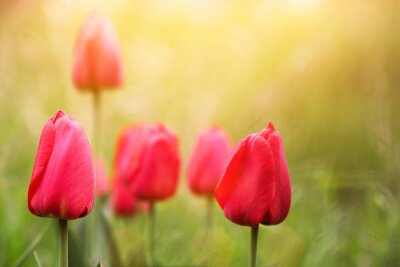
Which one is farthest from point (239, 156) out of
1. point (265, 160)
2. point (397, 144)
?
point (397, 144)

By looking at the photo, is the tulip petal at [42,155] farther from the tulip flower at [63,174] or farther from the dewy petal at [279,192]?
the dewy petal at [279,192]

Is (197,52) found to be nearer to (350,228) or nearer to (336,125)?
(336,125)

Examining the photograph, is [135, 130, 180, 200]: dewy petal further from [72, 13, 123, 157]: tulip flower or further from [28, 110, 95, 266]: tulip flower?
[28, 110, 95, 266]: tulip flower

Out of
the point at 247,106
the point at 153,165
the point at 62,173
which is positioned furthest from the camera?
the point at 247,106

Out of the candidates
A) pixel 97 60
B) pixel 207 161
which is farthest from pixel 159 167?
pixel 97 60

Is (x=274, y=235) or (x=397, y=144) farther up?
(x=397, y=144)

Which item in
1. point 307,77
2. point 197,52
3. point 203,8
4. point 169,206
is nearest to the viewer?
point 169,206

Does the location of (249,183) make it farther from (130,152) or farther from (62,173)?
(130,152)

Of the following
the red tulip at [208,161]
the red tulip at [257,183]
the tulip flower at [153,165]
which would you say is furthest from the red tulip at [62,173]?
the red tulip at [208,161]

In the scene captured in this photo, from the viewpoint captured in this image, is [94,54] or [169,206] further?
[169,206]
